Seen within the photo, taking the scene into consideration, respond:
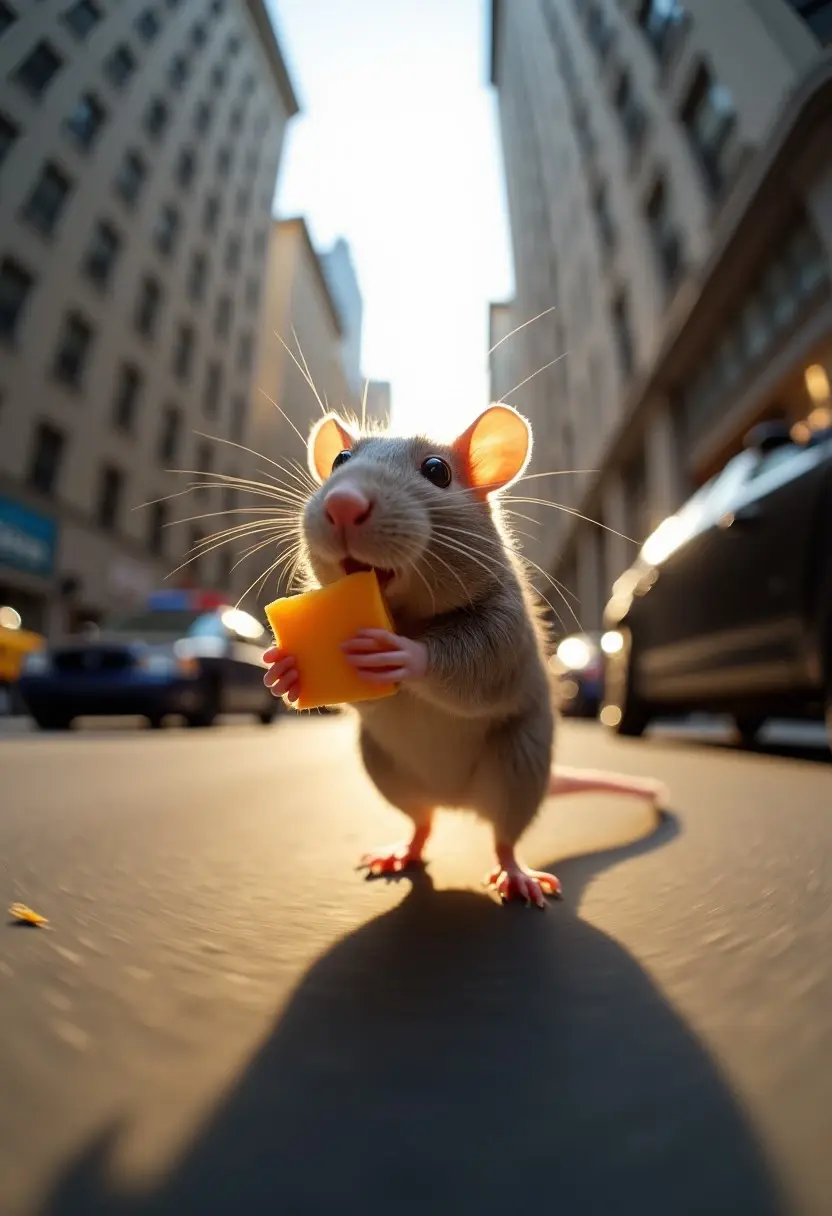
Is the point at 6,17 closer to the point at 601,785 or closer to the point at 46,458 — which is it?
the point at 46,458

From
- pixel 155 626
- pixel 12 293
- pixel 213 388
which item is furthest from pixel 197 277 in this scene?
pixel 155 626

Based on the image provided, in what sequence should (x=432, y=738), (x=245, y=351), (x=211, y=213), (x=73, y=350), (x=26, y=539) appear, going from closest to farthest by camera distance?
1. (x=432, y=738)
2. (x=26, y=539)
3. (x=73, y=350)
4. (x=211, y=213)
5. (x=245, y=351)

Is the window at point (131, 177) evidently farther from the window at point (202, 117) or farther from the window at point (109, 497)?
the window at point (109, 497)

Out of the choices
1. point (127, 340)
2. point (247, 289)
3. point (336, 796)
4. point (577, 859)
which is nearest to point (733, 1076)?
point (577, 859)

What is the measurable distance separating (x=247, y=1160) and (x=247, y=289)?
90.9 ft

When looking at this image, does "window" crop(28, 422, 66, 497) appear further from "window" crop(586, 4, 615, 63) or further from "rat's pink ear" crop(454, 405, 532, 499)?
"window" crop(586, 4, 615, 63)

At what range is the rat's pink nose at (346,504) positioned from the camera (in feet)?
3.40

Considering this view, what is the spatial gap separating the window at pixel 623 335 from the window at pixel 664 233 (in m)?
1.74

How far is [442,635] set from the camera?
110 cm

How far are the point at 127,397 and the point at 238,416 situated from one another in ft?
16.7

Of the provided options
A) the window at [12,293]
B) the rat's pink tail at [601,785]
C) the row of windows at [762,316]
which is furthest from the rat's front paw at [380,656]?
the window at [12,293]

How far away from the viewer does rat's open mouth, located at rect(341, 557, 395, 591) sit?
112 centimetres

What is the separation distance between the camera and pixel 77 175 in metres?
16.8

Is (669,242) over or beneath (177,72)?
beneath
